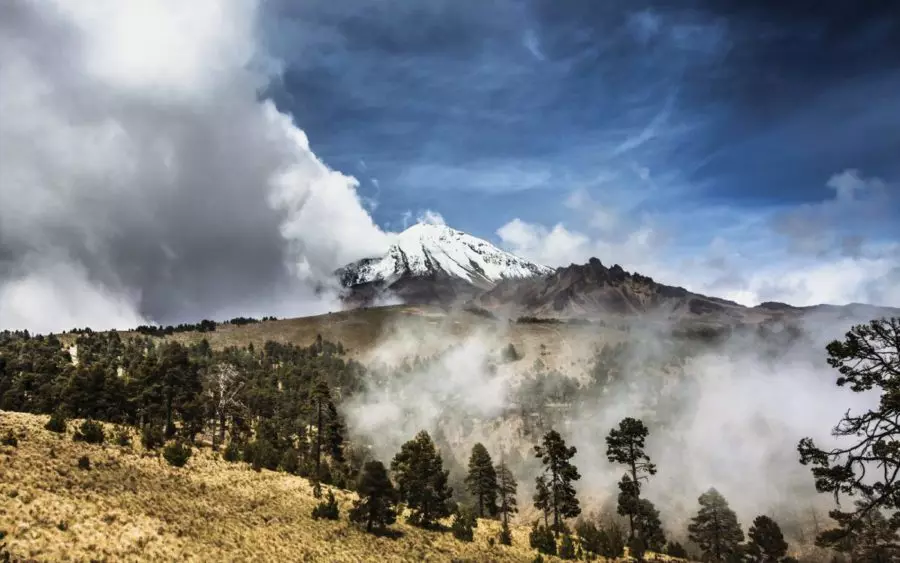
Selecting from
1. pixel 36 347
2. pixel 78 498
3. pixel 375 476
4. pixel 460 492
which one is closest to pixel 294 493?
pixel 375 476

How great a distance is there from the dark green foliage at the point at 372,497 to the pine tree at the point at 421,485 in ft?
28.6

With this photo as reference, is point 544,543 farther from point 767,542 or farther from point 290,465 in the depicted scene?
point 767,542

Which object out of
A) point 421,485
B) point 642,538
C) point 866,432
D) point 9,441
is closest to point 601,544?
point 642,538

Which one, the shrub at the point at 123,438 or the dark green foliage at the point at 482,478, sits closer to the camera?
the shrub at the point at 123,438

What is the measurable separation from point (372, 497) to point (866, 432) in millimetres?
36446

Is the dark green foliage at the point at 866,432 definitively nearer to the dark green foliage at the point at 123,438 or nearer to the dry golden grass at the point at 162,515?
the dry golden grass at the point at 162,515

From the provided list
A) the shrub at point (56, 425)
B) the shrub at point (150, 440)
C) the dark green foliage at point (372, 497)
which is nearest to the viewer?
the dark green foliage at point (372, 497)

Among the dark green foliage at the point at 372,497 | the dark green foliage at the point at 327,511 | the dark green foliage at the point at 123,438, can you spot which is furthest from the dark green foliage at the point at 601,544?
the dark green foliage at the point at 123,438

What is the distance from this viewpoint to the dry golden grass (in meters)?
26.2

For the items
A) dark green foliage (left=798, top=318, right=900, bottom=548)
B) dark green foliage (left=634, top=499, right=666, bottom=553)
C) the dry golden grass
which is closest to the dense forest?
dark green foliage (left=798, top=318, right=900, bottom=548)

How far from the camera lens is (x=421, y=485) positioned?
55219mm

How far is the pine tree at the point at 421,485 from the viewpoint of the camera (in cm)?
5338

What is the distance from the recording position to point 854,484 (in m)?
16.4

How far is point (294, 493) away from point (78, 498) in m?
20.3
